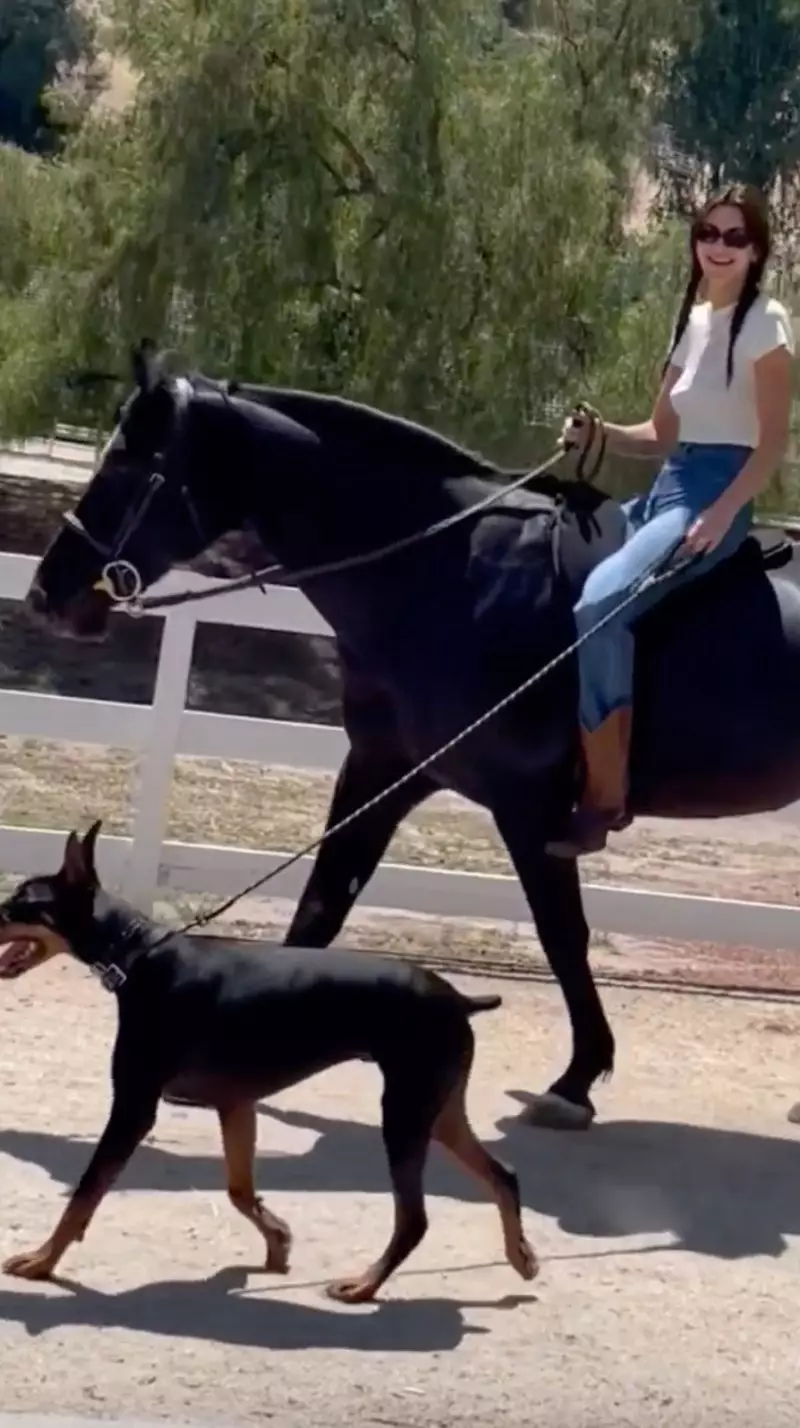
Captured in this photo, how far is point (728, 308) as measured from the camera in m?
5.96

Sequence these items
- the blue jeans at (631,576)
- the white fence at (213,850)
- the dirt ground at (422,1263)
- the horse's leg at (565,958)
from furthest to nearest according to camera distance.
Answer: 1. the white fence at (213,850)
2. the horse's leg at (565,958)
3. the blue jeans at (631,576)
4. the dirt ground at (422,1263)

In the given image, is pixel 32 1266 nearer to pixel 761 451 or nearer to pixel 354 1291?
pixel 354 1291

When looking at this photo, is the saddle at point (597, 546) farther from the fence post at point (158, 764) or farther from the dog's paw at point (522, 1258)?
the fence post at point (158, 764)

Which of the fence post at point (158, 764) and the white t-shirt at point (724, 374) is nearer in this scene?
the white t-shirt at point (724, 374)

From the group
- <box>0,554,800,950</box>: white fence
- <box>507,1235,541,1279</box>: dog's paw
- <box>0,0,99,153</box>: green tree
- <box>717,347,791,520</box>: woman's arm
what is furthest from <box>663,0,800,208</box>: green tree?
<box>0,0,99,153</box>: green tree

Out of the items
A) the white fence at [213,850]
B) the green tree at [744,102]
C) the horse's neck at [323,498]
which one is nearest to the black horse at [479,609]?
the horse's neck at [323,498]

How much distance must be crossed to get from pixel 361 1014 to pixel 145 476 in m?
1.85

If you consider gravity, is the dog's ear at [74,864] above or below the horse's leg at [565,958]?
above

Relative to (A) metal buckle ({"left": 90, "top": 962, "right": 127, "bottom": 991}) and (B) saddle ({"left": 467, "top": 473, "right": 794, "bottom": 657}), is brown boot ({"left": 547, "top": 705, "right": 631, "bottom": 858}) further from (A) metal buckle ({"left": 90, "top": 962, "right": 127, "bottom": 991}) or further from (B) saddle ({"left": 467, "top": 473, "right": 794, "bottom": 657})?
(A) metal buckle ({"left": 90, "top": 962, "right": 127, "bottom": 991})

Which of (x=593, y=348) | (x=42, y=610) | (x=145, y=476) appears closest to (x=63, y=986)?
(x=42, y=610)

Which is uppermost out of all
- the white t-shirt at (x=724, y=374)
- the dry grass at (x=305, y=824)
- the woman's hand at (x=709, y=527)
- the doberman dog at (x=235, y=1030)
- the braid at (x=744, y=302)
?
the braid at (x=744, y=302)

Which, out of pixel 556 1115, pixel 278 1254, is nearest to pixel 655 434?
pixel 556 1115

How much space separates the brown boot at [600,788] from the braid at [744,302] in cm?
103

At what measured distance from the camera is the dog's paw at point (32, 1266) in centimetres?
468
